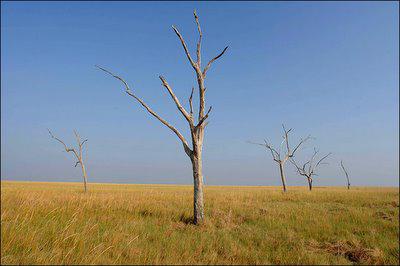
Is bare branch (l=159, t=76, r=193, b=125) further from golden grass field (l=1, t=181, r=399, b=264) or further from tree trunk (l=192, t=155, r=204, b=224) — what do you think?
golden grass field (l=1, t=181, r=399, b=264)

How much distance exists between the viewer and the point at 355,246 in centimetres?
813

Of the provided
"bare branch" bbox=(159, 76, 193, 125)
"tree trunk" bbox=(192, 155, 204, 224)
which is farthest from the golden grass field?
"bare branch" bbox=(159, 76, 193, 125)

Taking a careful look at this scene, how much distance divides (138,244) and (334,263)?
173 inches

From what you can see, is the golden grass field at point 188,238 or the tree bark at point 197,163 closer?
the golden grass field at point 188,238

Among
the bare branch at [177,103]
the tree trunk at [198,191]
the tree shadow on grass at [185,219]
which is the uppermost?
the bare branch at [177,103]

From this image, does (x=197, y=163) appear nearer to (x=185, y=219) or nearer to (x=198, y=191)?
(x=198, y=191)

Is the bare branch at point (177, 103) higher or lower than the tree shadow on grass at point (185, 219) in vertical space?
higher

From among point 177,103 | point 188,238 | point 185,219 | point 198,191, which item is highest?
point 177,103

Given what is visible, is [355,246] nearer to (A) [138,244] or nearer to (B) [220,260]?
(B) [220,260]

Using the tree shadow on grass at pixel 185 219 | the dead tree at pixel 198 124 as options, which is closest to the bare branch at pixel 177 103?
the dead tree at pixel 198 124

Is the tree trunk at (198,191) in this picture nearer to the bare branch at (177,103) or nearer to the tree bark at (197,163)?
the tree bark at (197,163)

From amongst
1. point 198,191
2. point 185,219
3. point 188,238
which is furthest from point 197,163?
point 188,238


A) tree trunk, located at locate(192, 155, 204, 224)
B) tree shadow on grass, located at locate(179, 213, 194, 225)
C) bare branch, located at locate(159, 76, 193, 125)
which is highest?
bare branch, located at locate(159, 76, 193, 125)

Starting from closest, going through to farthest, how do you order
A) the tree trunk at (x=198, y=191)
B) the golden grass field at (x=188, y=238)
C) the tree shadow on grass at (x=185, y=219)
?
the golden grass field at (x=188, y=238)
the tree trunk at (x=198, y=191)
the tree shadow on grass at (x=185, y=219)
